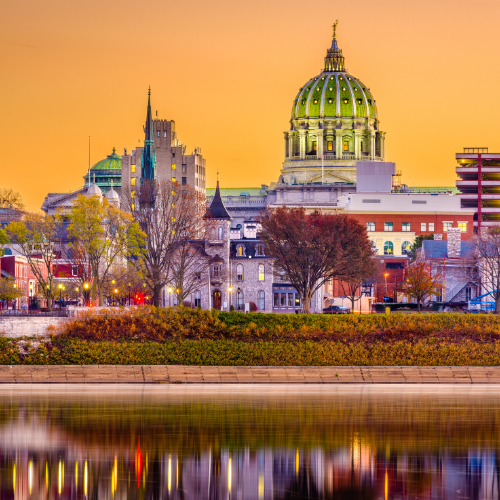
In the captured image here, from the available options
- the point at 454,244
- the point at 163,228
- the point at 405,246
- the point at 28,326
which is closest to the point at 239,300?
the point at 454,244

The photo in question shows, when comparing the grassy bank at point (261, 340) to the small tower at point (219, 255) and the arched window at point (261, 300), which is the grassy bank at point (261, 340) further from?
the arched window at point (261, 300)

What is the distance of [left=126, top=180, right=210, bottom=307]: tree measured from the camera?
7450cm

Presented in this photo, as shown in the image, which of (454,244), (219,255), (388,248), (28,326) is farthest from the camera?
(388,248)

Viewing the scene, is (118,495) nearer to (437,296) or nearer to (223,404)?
(223,404)

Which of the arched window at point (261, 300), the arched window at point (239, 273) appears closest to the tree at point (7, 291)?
the arched window at point (239, 273)

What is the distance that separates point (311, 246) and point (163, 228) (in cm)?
1210

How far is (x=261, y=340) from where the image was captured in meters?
54.3

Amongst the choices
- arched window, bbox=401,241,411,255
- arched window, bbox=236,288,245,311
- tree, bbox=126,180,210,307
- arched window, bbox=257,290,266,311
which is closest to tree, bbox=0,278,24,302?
tree, bbox=126,180,210,307

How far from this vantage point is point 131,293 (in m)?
98.4

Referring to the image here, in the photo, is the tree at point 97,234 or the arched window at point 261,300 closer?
the tree at point 97,234

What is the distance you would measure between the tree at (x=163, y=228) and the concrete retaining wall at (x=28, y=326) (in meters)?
16.2

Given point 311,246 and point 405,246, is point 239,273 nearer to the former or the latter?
point 311,246

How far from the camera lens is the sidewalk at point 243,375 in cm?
5162

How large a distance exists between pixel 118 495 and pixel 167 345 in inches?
1133
